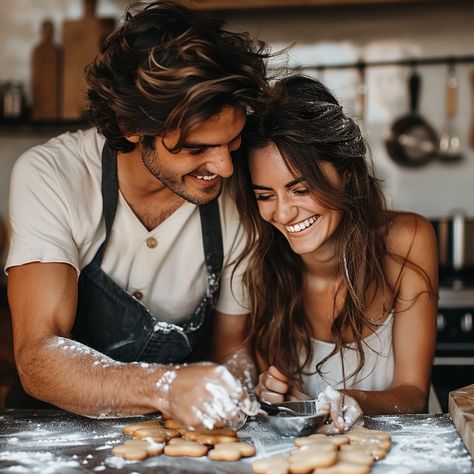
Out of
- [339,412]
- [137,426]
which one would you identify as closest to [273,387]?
[339,412]

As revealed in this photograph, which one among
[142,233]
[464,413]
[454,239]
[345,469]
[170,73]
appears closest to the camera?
[345,469]

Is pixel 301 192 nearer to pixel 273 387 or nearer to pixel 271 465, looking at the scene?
pixel 273 387

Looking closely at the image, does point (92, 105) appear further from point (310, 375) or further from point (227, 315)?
point (310, 375)

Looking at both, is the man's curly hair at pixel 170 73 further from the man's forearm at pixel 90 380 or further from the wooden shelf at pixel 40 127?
the wooden shelf at pixel 40 127

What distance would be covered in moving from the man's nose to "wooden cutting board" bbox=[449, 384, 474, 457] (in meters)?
0.73

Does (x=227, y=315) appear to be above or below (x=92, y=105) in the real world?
below

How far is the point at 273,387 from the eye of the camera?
6.57ft

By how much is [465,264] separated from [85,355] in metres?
2.45

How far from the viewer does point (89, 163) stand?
7.20 feet

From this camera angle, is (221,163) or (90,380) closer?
(90,380)

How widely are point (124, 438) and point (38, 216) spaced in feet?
2.03

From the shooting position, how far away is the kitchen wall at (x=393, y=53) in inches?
154

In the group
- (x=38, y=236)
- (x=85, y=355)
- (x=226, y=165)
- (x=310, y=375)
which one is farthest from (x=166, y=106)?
(x=310, y=375)

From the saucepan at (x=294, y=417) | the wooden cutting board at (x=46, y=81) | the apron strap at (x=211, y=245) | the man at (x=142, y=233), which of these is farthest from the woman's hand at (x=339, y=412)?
the wooden cutting board at (x=46, y=81)
